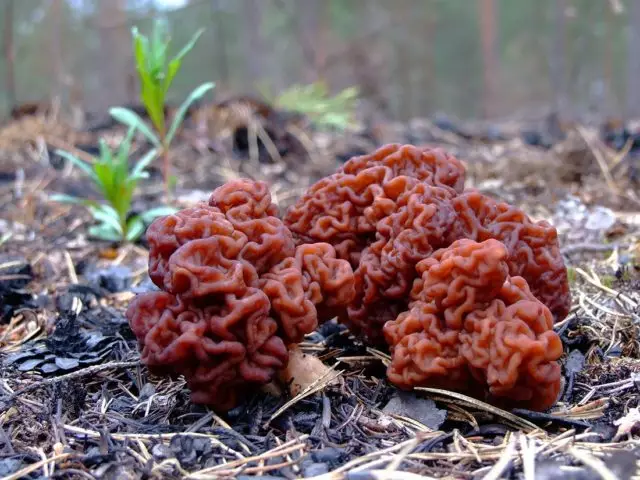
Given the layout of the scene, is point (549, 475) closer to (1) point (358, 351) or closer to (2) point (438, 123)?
(1) point (358, 351)

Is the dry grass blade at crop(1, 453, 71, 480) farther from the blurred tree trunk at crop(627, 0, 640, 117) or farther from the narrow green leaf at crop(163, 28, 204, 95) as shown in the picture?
the blurred tree trunk at crop(627, 0, 640, 117)

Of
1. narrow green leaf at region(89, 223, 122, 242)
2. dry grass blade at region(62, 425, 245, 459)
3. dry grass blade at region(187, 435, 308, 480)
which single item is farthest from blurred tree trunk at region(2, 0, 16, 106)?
dry grass blade at region(187, 435, 308, 480)

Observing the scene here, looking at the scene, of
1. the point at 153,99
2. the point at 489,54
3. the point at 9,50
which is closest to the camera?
the point at 153,99

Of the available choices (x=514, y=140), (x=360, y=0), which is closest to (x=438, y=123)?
(x=514, y=140)

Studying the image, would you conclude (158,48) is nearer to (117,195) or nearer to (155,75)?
(155,75)

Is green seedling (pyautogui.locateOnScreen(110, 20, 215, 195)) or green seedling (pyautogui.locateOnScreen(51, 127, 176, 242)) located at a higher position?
green seedling (pyautogui.locateOnScreen(110, 20, 215, 195))

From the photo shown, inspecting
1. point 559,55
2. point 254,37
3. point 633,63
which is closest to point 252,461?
point 254,37
